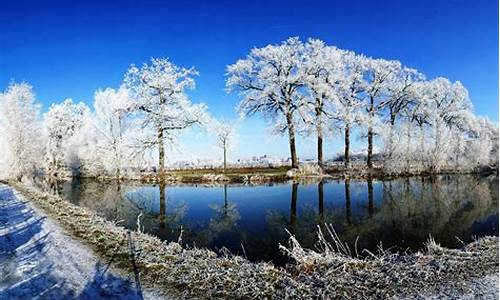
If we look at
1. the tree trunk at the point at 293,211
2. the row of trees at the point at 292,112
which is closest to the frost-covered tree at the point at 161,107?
the row of trees at the point at 292,112

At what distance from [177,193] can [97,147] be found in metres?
17.3

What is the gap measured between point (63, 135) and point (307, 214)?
39438 mm

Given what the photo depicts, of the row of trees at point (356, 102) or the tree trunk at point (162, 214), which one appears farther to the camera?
the row of trees at point (356, 102)

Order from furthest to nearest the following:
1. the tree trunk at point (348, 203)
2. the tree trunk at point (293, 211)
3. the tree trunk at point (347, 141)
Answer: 1. the tree trunk at point (347, 141)
2. the tree trunk at point (348, 203)
3. the tree trunk at point (293, 211)

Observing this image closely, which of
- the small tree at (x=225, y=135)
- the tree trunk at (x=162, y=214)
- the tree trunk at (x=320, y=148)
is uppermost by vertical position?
the small tree at (x=225, y=135)

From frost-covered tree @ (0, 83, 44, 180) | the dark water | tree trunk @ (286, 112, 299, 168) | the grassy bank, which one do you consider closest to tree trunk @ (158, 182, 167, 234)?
the dark water

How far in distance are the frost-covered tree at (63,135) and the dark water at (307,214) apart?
892 inches

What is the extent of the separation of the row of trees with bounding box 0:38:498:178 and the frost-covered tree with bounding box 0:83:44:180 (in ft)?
0.26

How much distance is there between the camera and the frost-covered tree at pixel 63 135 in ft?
141

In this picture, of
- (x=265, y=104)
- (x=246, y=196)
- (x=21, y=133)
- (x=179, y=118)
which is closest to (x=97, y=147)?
(x=21, y=133)

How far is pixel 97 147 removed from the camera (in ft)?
122

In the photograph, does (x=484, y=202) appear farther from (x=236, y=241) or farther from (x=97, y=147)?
(x=97, y=147)

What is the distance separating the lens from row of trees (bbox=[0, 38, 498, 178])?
31.5m

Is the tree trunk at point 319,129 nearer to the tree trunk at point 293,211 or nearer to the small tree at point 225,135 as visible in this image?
the tree trunk at point 293,211
